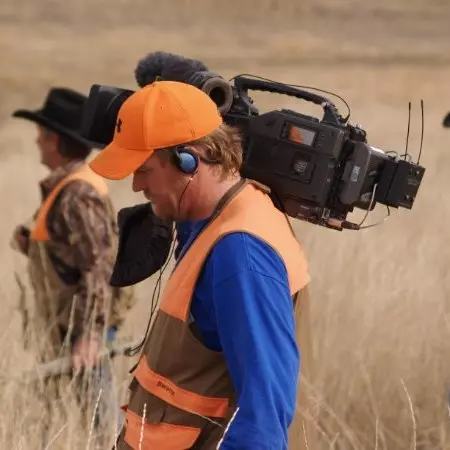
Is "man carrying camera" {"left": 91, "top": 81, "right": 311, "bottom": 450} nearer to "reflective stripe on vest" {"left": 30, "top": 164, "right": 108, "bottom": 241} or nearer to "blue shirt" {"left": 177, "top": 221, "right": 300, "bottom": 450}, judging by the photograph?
"blue shirt" {"left": 177, "top": 221, "right": 300, "bottom": 450}

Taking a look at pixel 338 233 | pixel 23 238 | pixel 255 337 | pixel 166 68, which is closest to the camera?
pixel 255 337

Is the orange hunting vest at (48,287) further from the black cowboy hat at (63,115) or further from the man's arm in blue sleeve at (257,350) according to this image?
the man's arm in blue sleeve at (257,350)

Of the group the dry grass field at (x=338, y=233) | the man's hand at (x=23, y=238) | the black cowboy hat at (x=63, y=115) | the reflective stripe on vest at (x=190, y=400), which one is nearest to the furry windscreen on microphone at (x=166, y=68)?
the reflective stripe on vest at (x=190, y=400)

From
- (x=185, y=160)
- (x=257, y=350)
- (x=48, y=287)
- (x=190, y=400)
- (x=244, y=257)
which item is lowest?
(x=48, y=287)

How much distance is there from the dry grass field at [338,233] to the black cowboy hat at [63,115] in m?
0.91

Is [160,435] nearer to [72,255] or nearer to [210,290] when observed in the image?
[210,290]

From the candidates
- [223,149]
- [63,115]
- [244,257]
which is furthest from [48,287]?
[244,257]

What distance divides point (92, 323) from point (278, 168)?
1.90 meters

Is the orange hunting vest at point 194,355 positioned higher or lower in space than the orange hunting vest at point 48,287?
higher

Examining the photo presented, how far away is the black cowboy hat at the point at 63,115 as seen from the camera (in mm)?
4605

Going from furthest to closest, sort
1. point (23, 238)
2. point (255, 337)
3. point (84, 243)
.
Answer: point (23, 238) → point (84, 243) → point (255, 337)

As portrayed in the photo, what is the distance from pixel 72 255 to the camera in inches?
168

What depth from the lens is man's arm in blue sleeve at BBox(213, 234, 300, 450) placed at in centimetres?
218

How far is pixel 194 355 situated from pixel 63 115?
2.54 m
